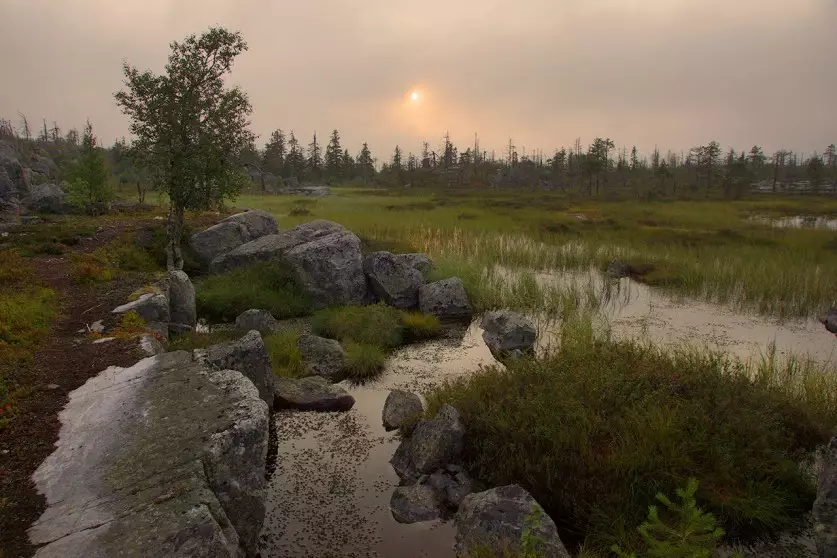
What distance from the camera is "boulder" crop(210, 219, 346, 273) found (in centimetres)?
2127

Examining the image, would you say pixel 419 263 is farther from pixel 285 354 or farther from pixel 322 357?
pixel 285 354

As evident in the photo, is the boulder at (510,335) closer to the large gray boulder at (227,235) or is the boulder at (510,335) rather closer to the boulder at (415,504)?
the boulder at (415,504)

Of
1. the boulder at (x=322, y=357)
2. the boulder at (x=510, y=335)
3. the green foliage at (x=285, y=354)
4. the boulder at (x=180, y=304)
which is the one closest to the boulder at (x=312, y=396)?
the green foliage at (x=285, y=354)

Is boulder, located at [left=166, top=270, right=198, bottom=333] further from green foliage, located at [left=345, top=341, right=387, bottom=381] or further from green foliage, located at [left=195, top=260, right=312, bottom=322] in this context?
green foliage, located at [left=345, top=341, right=387, bottom=381]

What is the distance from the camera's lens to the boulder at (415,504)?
763cm

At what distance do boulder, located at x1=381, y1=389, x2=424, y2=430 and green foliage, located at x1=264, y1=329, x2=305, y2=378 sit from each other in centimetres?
307

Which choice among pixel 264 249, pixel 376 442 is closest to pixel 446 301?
pixel 264 249

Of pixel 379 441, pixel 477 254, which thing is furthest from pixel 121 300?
pixel 477 254

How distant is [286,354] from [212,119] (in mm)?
11251

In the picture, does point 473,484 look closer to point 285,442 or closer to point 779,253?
point 285,442

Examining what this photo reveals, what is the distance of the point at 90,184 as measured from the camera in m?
31.3

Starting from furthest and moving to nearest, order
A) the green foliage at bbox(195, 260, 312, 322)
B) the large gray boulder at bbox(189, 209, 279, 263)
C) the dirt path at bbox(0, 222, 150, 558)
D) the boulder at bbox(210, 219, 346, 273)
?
the large gray boulder at bbox(189, 209, 279, 263), the boulder at bbox(210, 219, 346, 273), the green foliage at bbox(195, 260, 312, 322), the dirt path at bbox(0, 222, 150, 558)

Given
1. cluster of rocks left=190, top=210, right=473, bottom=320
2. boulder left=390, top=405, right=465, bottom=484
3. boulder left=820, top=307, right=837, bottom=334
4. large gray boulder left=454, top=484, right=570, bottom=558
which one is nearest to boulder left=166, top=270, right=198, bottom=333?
cluster of rocks left=190, top=210, right=473, bottom=320

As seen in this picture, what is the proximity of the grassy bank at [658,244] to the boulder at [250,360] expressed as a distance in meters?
12.9
